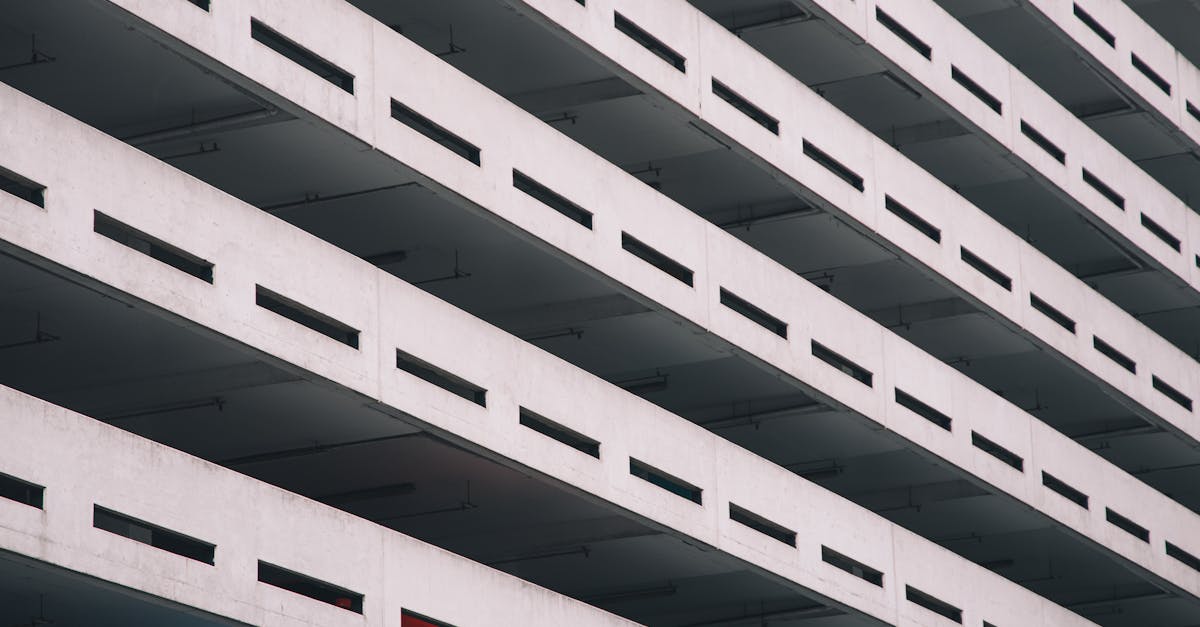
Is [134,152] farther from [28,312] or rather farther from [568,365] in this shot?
[568,365]

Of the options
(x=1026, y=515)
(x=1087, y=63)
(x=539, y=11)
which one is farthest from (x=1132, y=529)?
(x=539, y=11)

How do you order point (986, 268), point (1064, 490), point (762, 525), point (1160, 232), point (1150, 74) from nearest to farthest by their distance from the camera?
point (762, 525) → point (986, 268) → point (1064, 490) → point (1150, 74) → point (1160, 232)

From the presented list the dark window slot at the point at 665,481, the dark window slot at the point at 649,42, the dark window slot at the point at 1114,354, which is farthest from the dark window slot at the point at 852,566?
the dark window slot at the point at 1114,354

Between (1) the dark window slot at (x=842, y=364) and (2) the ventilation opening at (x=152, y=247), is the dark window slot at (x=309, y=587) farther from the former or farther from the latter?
(1) the dark window slot at (x=842, y=364)

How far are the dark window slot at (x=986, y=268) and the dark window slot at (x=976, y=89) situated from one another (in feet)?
8.37

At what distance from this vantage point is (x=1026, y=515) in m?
42.1

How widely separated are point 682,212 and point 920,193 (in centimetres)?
657

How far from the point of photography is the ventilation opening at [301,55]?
2820 cm

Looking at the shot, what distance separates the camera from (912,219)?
1567 inches

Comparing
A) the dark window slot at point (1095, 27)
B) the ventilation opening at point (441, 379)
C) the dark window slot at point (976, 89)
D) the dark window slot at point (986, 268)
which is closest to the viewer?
the ventilation opening at point (441, 379)

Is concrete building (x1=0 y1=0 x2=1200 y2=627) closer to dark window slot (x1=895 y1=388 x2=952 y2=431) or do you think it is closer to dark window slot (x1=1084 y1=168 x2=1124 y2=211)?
dark window slot (x1=1084 y1=168 x2=1124 y2=211)

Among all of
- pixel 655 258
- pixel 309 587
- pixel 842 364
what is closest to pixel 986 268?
pixel 842 364

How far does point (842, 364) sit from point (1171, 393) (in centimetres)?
1112

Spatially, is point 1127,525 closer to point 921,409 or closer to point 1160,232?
point 1160,232
